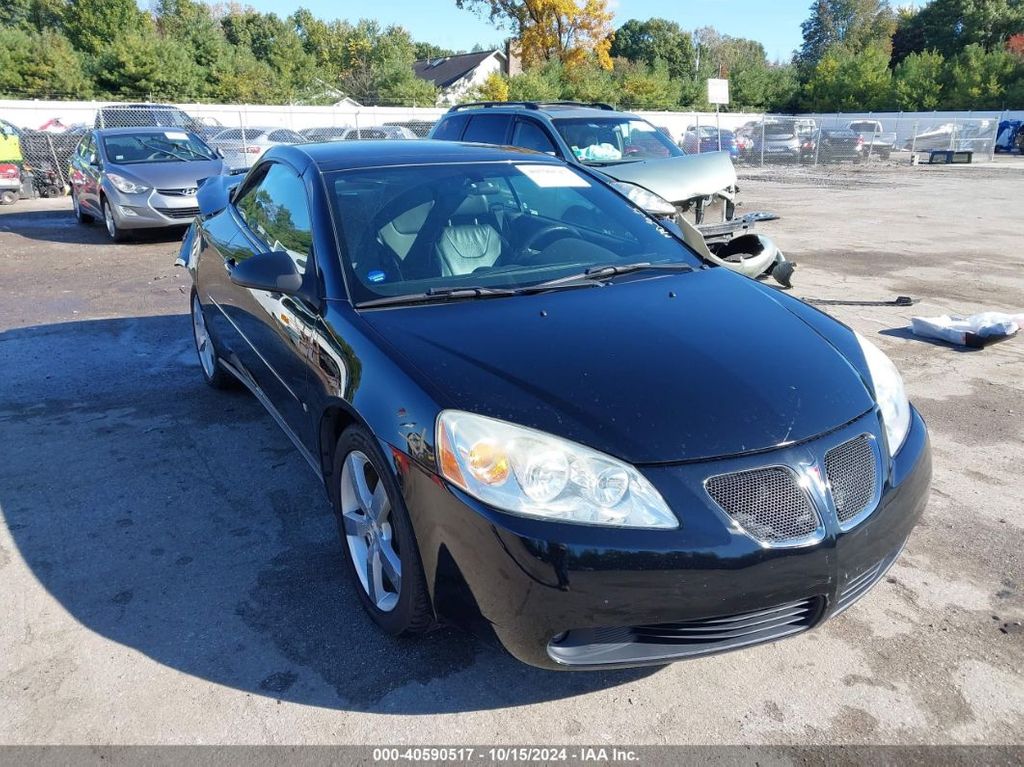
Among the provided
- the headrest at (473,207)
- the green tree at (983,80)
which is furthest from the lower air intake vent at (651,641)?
the green tree at (983,80)

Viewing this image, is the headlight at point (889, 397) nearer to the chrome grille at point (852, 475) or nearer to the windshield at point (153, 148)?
the chrome grille at point (852, 475)

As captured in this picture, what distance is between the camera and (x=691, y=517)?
6.86ft

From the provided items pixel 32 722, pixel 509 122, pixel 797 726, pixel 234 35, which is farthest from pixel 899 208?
pixel 234 35

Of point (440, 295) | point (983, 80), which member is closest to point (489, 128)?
point (440, 295)

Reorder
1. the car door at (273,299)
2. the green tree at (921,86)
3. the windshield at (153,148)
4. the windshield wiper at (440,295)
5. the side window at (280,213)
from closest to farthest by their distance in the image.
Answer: the windshield wiper at (440,295) < the car door at (273,299) < the side window at (280,213) < the windshield at (153,148) < the green tree at (921,86)

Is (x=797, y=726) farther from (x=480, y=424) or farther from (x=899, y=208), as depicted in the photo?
(x=899, y=208)

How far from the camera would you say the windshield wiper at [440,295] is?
2918mm

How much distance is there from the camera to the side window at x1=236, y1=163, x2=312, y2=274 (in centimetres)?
339

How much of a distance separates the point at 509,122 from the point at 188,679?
8004mm

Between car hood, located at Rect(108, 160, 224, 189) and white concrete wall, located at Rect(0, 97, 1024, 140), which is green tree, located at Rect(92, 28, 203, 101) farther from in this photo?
car hood, located at Rect(108, 160, 224, 189)

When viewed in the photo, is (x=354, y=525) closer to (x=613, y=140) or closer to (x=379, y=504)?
(x=379, y=504)

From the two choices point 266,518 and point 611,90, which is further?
point 611,90

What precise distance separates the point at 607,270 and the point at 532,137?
20.7 feet

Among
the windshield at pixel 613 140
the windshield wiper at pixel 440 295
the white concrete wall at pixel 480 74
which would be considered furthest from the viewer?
the white concrete wall at pixel 480 74
